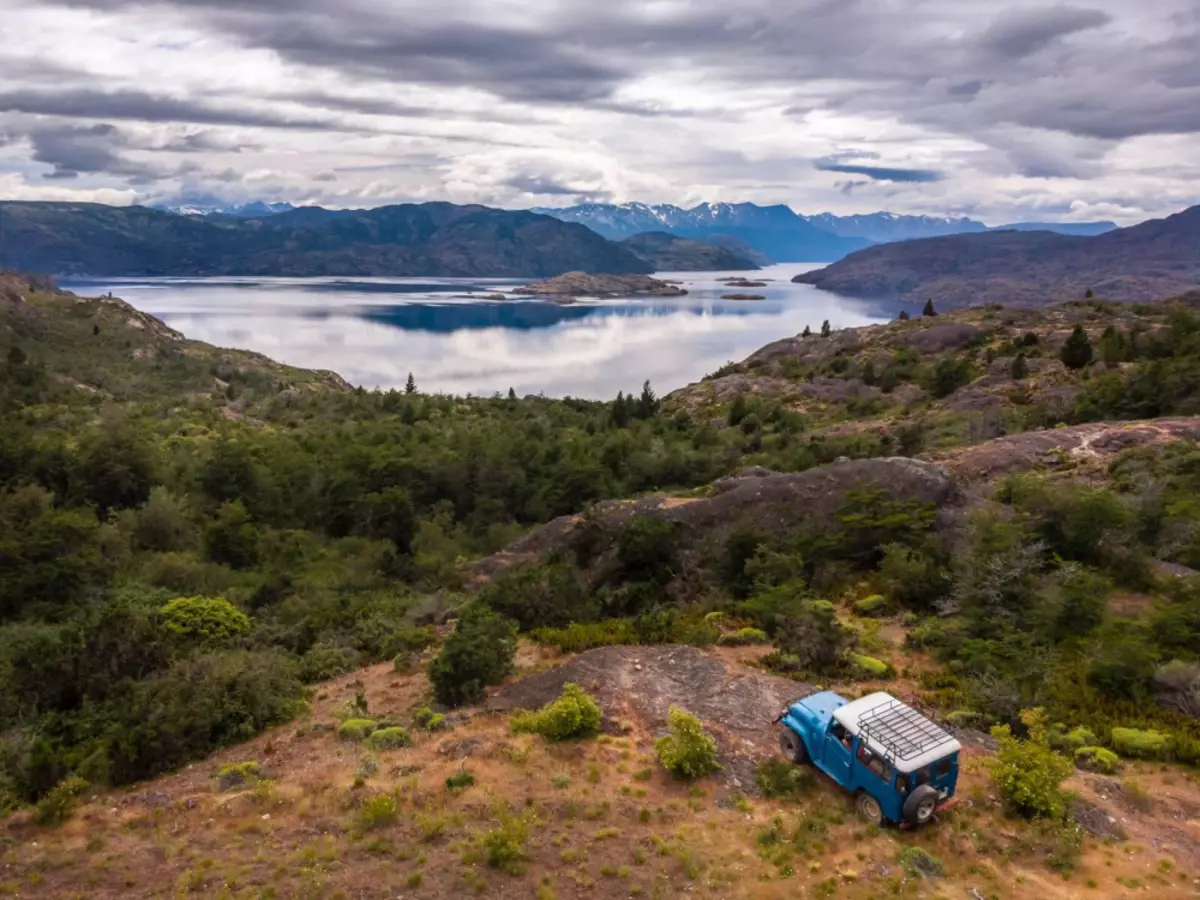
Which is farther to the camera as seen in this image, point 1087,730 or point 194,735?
point 194,735

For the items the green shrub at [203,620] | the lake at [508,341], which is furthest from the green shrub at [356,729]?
the lake at [508,341]

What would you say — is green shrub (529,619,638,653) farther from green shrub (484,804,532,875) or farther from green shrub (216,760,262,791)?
green shrub (484,804,532,875)

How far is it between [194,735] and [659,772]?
7370 millimetres

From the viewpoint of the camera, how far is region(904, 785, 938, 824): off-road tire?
30.6 ft

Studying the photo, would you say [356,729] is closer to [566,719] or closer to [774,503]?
[566,719]

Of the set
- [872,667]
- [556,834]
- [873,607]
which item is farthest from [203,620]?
[873,607]

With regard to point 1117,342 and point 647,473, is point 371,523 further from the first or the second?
point 1117,342

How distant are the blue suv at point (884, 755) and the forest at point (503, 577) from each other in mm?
2842

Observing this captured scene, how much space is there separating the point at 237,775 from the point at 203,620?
262 inches

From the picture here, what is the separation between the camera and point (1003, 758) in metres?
9.97

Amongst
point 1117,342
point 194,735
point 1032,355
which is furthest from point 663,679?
point 1032,355

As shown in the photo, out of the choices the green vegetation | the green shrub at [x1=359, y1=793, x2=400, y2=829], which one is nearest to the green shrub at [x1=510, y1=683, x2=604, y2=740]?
the green vegetation

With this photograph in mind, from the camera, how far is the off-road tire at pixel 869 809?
9656mm

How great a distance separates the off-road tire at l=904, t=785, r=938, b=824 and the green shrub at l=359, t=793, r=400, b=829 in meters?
6.40
